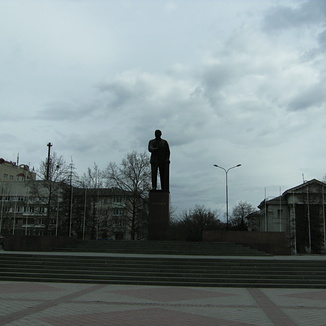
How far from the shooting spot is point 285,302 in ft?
28.3

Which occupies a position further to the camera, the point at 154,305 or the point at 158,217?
the point at 158,217

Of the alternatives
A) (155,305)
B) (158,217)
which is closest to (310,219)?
(158,217)

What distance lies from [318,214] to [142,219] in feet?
77.2

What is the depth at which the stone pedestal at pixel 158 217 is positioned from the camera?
20.0 m

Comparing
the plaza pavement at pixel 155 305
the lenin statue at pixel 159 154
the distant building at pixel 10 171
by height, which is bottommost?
the plaza pavement at pixel 155 305

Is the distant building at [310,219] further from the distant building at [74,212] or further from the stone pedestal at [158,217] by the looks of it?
the stone pedestal at [158,217]

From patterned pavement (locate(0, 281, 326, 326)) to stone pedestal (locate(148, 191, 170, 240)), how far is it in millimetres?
8811

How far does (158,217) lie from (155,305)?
12040 mm

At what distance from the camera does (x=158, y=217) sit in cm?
2003

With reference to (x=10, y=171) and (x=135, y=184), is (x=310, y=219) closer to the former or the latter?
(x=135, y=184)

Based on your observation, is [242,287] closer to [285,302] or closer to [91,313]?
[285,302]

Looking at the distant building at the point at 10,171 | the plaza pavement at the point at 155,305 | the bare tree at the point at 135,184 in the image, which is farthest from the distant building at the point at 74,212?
the distant building at the point at 10,171

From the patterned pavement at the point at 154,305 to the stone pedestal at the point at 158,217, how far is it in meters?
8.81

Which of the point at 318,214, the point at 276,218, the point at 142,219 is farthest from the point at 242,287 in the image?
the point at 276,218
